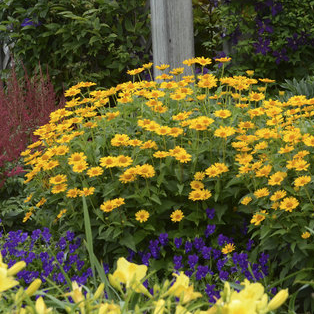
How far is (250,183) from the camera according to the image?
2434 mm

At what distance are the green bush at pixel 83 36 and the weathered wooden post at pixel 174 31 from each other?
0.66 metres

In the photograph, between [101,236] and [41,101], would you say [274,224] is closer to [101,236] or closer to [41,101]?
[101,236]

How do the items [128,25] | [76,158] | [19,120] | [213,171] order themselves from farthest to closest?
[128,25] < [19,120] < [76,158] < [213,171]

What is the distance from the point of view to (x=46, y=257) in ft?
8.02

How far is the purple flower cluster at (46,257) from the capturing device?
2346 millimetres

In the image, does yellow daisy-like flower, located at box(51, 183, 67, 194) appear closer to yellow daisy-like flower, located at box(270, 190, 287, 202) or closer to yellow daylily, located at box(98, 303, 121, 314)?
yellow daisy-like flower, located at box(270, 190, 287, 202)

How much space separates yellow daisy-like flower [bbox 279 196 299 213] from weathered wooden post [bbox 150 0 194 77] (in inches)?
107

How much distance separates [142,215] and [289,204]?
2.12 ft

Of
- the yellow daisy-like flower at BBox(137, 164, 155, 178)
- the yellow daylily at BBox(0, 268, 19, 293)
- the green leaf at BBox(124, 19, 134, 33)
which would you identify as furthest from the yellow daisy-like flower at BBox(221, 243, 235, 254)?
the green leaf at BBox(124, 19, 134, 33)

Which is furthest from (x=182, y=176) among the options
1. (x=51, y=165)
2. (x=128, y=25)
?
(x=128, y=25)

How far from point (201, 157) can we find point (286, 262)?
2.09ft

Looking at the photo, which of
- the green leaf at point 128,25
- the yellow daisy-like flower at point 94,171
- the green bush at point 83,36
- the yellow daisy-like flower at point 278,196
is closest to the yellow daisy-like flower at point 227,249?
the yellow daisy-like flower at point 278,196

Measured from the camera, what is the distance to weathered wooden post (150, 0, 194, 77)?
4.71 metres

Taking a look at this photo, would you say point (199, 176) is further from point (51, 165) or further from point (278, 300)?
point (278, 300)
